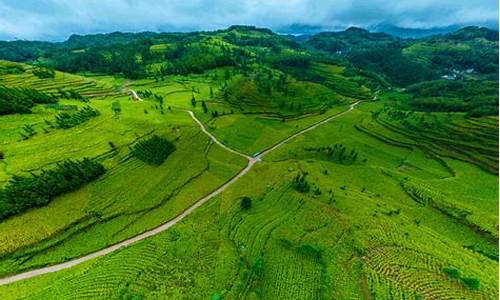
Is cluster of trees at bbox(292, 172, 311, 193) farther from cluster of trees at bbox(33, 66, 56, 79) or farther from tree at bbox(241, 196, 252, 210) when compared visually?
cluster of trees at bbox(33, 66, 56, 79)


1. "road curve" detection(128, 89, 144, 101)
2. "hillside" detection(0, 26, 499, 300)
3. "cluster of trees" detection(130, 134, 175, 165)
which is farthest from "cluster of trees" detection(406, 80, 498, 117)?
"road curve" detection(128, 89, 144, 101)

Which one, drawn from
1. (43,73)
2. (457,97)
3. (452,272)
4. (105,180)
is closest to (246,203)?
(105,180)

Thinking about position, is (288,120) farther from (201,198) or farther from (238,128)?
(201,198)

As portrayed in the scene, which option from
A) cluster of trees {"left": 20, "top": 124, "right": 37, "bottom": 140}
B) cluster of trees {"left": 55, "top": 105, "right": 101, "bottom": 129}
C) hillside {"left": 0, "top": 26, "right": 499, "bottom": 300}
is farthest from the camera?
cluster of trees {"left": 55, "top": 105, "right": 101, "bottom": 129}

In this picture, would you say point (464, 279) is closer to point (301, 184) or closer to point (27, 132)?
point (301, 184)

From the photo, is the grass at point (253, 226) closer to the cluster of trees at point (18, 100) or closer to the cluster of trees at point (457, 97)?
the cluster of trees at point (18, 100)

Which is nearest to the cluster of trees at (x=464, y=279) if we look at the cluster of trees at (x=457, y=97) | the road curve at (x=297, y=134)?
the road curve at (x=297, y=134)
